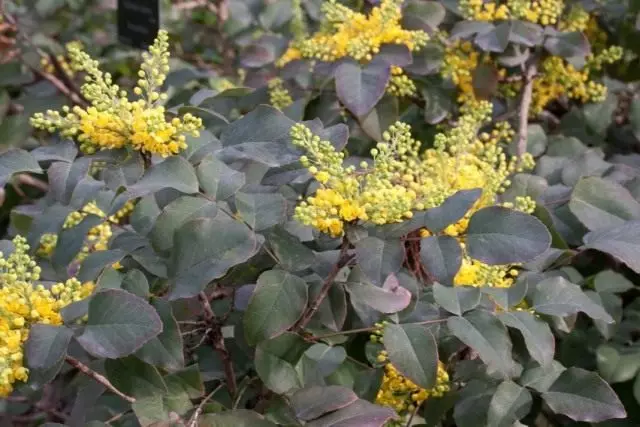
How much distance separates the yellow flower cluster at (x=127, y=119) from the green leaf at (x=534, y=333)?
41 centimetres

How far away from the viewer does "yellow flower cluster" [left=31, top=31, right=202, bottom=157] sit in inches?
35.1

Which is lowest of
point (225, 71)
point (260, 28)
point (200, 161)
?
point (225, 71)

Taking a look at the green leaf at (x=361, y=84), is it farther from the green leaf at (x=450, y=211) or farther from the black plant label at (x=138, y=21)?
the black plant label at (x=138, y=21)

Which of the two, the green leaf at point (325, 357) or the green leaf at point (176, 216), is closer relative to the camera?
the green leaf at point (176, 216)

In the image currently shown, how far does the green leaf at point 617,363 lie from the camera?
3.68ft

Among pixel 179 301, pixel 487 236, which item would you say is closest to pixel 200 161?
pixel 179 301

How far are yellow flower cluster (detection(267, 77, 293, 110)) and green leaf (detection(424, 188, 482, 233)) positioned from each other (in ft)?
2.08

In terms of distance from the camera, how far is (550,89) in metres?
1.61

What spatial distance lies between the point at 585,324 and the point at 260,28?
3.16 ft

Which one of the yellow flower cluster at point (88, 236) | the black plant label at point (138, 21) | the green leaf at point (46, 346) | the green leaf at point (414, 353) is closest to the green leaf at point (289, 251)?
the green leaf at point (414, 353)

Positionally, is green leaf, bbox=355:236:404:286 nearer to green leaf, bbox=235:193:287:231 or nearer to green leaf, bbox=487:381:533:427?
green leaf, bbox=235:193:287:231

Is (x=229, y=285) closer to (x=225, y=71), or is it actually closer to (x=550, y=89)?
(x=550, y=89)

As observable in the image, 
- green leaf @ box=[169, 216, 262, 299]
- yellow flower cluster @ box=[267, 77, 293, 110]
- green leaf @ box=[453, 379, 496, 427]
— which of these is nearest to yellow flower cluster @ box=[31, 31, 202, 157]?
green leaf @ box=[169, 216, 262, 299]

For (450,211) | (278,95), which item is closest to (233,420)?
(450,211)
